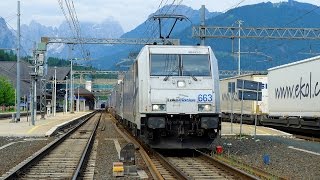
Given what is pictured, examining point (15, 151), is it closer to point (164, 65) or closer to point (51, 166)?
point (51, 166)

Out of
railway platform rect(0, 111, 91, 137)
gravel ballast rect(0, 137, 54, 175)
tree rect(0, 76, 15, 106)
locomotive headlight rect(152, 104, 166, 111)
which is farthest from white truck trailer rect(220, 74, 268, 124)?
tree rect(0, 76, 15, 106)

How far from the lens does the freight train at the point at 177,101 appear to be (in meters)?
15.6

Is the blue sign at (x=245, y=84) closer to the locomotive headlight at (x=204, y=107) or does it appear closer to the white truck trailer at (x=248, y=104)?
the white truck trailer at (x=248, y=104)

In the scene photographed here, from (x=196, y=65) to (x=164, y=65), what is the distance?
1.02 m

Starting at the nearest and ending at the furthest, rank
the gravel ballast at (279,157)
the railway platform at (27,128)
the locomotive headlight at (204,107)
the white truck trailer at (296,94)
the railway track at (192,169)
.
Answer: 1. the railway track at (192,169)
2. the gravel ballast at (279,157)
3. the locomotive headlight at (204,107)
4. the white truck trailer at (296,94)
5. the railway platform at (27,128)

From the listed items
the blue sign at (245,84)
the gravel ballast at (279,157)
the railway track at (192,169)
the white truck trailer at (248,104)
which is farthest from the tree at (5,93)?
the railway track at (192,169)

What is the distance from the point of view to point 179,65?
16.4m

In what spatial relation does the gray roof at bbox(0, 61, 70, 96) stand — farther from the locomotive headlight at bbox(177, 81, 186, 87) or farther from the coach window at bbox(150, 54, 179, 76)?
the locomotive headlight at bbox(177, 81, 186, 87)

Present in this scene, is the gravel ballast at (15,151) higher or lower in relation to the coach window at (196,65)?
lower

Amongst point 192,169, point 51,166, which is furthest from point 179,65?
point 51,166

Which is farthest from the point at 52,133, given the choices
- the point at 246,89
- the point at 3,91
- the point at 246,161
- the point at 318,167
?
the point at 3,91

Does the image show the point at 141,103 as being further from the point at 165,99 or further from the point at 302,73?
the point at 302,73

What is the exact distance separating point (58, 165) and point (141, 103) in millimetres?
3269

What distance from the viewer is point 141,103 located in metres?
15.9
